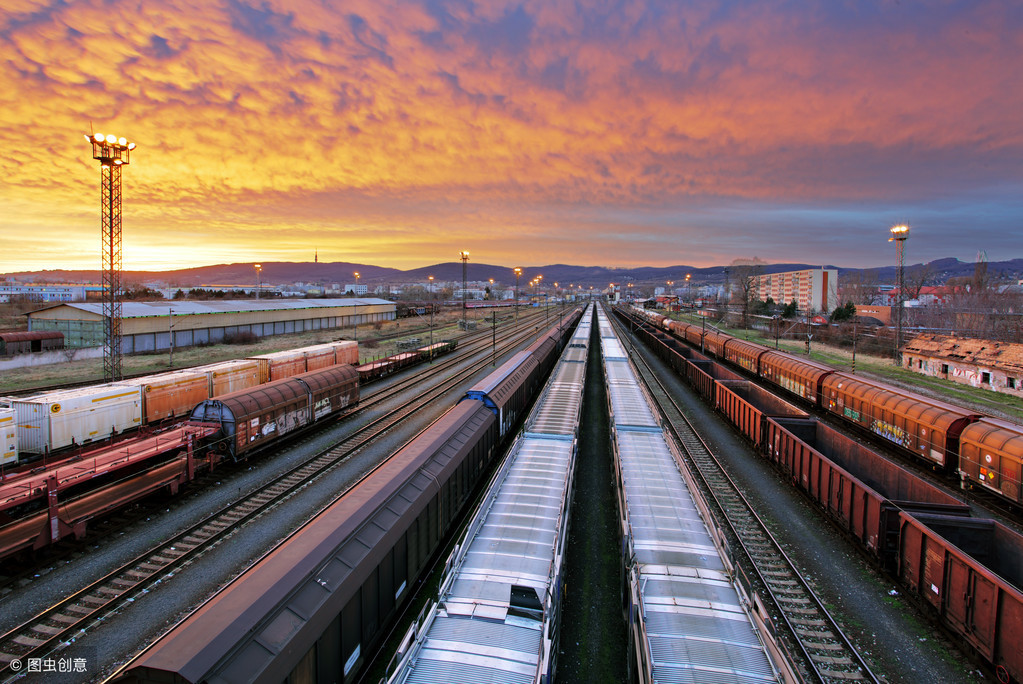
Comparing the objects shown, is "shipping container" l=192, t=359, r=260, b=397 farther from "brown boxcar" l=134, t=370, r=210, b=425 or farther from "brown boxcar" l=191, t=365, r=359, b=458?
"brown boxcar" l=191, t=365, r=359, b=458

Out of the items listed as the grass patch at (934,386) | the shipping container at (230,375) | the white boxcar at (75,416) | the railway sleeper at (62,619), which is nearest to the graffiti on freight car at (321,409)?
the shipping container at (230,375)

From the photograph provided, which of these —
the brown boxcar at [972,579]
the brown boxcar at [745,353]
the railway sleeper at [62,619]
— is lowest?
the railway sleeper at [62,619]

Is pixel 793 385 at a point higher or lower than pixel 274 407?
higher

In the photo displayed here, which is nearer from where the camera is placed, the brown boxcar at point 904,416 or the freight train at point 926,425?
the freight train at point 926,425

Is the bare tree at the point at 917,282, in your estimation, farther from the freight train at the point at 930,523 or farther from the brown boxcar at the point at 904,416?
the freight train at the point at 930,523

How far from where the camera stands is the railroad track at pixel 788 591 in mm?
10023

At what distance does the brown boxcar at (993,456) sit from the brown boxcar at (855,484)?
4287 mm

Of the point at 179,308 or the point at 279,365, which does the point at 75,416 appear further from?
the point at 179,308

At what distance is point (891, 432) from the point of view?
857 inches

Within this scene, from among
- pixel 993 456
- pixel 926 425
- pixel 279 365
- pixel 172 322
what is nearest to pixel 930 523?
pixel 993 456

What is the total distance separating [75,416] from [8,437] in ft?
8.30

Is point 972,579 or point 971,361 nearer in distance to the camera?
point 972,579

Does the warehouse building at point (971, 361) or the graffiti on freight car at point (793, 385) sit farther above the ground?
the warehouse building at point (971, 361)

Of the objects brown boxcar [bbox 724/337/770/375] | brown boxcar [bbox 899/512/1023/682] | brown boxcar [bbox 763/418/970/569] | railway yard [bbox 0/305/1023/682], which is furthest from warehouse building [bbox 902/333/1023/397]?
brown boxcar [bbox 899/512/1023/682]
